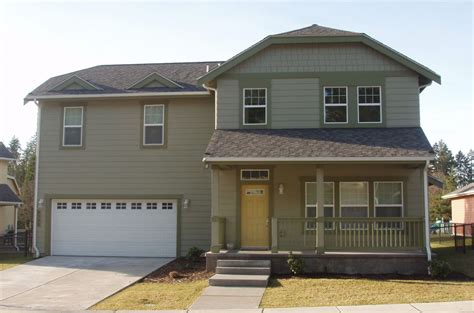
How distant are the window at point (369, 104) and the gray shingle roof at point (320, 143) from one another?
50cm

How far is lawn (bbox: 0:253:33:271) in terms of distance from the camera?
17672 millimetres

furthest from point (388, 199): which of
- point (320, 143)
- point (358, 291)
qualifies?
point (358, 291)

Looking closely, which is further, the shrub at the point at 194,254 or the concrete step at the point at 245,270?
the shrub at the point at 194,254

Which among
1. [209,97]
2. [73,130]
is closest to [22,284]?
[73,130]

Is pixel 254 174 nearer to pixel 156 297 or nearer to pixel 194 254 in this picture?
pixel 194 254

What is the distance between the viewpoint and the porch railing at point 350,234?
15.4 m

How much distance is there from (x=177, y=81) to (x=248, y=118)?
12.3 ft

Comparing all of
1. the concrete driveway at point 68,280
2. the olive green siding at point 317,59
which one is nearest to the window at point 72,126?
the concrete driveway at point 68,280

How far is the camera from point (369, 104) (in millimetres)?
17531

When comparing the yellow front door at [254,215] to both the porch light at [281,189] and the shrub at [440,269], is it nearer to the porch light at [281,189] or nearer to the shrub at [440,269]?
the porch light at [281,189]

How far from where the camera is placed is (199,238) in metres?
19.3

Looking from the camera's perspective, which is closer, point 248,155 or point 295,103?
point 248,155

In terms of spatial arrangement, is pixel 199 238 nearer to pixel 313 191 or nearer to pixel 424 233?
pixel 313 191

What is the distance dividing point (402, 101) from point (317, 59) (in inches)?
122
